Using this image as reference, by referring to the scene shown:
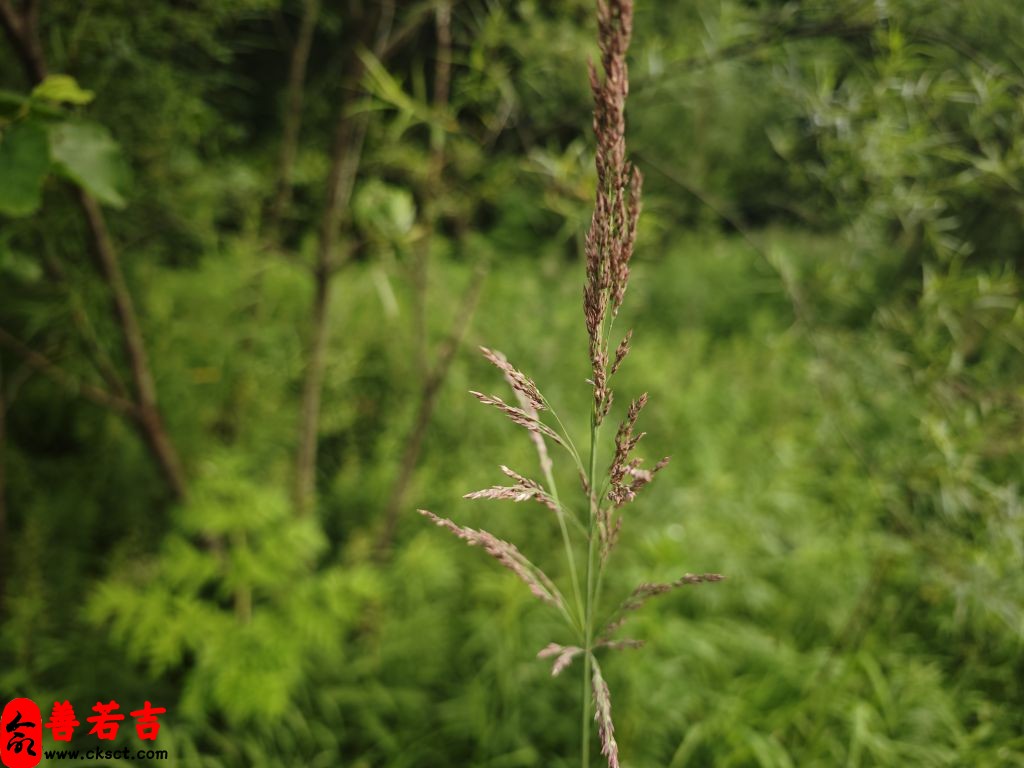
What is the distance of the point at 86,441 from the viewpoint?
3025mm

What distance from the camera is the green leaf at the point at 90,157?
3.85ft

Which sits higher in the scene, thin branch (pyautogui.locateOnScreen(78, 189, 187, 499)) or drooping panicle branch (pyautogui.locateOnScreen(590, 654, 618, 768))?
thin branch (pyautogui.locateOnScreen(78, 189, 187, 499))

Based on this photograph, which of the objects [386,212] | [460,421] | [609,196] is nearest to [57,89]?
[609,196]

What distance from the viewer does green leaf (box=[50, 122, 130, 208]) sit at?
1175 mm

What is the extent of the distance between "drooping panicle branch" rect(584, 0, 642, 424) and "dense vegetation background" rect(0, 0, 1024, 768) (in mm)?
888

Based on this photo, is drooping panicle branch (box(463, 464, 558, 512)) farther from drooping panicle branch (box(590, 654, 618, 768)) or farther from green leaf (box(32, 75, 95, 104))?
green leaf (box(32, 75, 95, 104))

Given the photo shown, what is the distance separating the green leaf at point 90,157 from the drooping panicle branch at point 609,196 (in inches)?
40.1

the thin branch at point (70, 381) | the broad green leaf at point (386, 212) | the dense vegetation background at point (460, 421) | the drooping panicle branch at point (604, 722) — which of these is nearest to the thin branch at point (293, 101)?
the dense vegetation background at point (460, 421)

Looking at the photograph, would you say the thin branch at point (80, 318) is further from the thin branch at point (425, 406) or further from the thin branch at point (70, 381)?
the thin branch at point (425, 406)

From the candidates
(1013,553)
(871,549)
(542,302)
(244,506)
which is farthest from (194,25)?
(871,549)

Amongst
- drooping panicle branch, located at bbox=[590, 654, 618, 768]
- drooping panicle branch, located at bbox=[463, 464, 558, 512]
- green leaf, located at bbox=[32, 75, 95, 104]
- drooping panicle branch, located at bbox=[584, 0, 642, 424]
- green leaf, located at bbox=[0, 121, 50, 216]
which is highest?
green leaf, located at bbox=[32, 75, 95, 104]

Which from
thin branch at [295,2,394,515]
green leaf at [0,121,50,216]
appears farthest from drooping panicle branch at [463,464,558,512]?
thin branch at [295,2,394,515]

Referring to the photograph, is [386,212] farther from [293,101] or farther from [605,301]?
[605,301]

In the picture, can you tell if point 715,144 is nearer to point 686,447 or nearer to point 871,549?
point 686,447
